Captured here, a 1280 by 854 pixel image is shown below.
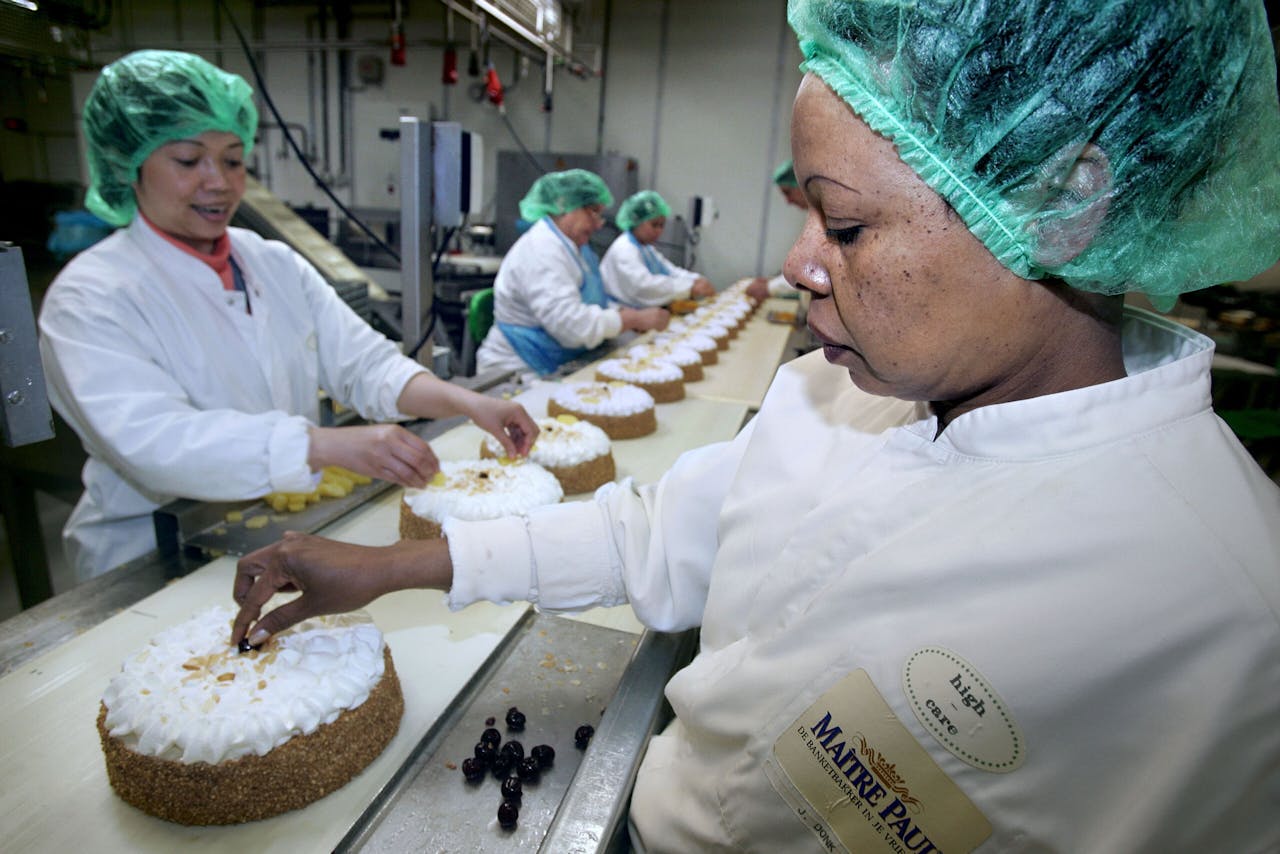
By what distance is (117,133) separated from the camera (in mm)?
1640

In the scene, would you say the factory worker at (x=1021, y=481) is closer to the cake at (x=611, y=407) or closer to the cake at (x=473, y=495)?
the cake at (x=473, y=495)

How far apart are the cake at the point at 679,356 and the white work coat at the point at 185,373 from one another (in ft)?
4.50

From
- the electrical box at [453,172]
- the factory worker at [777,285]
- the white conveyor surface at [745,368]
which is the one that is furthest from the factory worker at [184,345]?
the factory worker at [777,285]

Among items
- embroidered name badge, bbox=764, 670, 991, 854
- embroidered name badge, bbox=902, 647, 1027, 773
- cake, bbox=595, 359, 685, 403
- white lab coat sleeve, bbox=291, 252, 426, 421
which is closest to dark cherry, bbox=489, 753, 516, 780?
embroidered name badge, bbox=764, 670, 991, 854

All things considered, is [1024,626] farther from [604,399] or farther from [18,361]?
[604,399]

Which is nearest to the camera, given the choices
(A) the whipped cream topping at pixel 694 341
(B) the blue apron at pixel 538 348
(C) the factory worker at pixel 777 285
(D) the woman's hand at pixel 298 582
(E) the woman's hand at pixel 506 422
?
(D) the woman's hand at pixel 298 582

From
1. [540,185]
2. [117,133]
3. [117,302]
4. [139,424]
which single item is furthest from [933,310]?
[540,185]

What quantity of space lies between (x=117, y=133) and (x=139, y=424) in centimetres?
72

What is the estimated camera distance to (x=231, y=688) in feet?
3.03

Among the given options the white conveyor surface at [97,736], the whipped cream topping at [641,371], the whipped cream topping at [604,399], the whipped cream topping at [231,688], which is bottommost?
the white conveyor surface at [97,736]

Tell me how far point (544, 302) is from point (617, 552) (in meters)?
2.73

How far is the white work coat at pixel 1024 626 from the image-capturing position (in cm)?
57

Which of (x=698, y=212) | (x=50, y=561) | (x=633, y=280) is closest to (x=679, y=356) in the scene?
(x=633, y=280)

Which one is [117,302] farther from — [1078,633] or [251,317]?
[1078,633]
